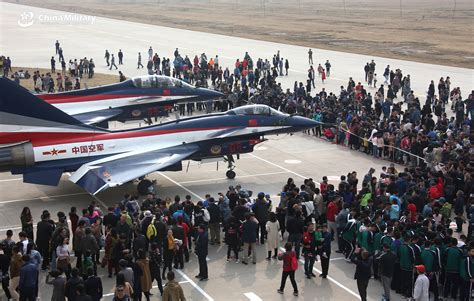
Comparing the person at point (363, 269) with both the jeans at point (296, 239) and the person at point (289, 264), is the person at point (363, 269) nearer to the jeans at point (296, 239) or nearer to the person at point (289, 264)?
the person at point (289, 264)

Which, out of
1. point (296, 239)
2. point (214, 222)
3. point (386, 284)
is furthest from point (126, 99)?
point (386, 284)

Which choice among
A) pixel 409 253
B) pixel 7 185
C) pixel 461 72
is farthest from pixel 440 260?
pixel 461 72

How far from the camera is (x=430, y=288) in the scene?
1631 cm

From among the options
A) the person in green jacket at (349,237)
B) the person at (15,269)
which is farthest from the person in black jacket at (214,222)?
the person at (15,269)

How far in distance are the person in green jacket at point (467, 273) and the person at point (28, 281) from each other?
9.12 metres

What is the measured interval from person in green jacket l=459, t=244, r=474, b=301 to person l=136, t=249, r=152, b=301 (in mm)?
6805

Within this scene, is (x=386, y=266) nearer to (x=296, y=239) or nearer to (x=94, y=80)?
(x=296, y=239)

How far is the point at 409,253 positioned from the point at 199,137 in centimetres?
1098

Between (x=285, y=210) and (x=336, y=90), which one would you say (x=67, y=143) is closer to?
(x=285, y=210)

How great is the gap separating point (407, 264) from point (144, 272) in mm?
5858

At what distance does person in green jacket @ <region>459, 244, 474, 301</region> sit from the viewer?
50.8ft

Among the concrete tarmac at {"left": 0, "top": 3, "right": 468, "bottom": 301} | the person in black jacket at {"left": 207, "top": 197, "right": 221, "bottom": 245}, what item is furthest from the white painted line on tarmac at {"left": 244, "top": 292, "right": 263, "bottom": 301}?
the person in black jacket at {"left": 207, "top": 197, "right": 221, "bottom": 245}

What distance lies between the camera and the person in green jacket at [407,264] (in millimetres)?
16031

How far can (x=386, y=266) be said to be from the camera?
1568 cm
